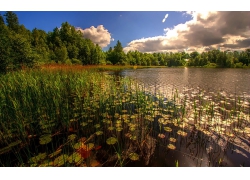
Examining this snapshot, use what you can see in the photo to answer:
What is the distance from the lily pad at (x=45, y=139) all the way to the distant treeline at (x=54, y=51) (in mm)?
6922

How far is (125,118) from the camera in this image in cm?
336

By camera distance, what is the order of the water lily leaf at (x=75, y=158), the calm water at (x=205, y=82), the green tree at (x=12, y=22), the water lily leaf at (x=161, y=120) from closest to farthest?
the water lily leaf at (x=75, y=158) < the water lily leaf at (x=161, y=120) < the calm water at (x=205, y=82) < the green tree at (x=12, y=22)

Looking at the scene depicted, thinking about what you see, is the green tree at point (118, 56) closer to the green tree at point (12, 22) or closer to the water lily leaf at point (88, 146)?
the green tree at point (12, 22)

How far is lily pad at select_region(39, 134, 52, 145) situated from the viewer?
2.40 metres

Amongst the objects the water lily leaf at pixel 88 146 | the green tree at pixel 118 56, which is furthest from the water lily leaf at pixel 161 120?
the green tree at pixel 118 56

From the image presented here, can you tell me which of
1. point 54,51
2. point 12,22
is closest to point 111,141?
point 54,51

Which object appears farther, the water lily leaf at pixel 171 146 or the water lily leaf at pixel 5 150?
the water lily leaf at pixel 171 146

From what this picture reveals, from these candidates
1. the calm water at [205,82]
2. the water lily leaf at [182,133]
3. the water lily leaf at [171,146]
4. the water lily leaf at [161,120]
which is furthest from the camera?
the calm water at [205,82]

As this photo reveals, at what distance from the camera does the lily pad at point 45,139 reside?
2399mm

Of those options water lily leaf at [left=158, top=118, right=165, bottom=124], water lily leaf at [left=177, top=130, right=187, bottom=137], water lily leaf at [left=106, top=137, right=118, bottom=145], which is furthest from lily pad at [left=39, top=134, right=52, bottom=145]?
water lily leaf at [left=177, top=130, right=187, bottom=137]

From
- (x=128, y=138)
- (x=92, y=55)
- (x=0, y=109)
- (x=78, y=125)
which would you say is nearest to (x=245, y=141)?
(x=128, y=138)

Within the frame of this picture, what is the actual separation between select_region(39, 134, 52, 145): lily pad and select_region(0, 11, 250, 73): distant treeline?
22.7 feet

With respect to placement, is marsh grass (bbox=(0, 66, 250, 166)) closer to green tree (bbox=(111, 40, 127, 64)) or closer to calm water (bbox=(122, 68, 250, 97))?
calm water (bbox=(122, 68, 250, 97))

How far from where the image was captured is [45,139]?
98.1 inches
